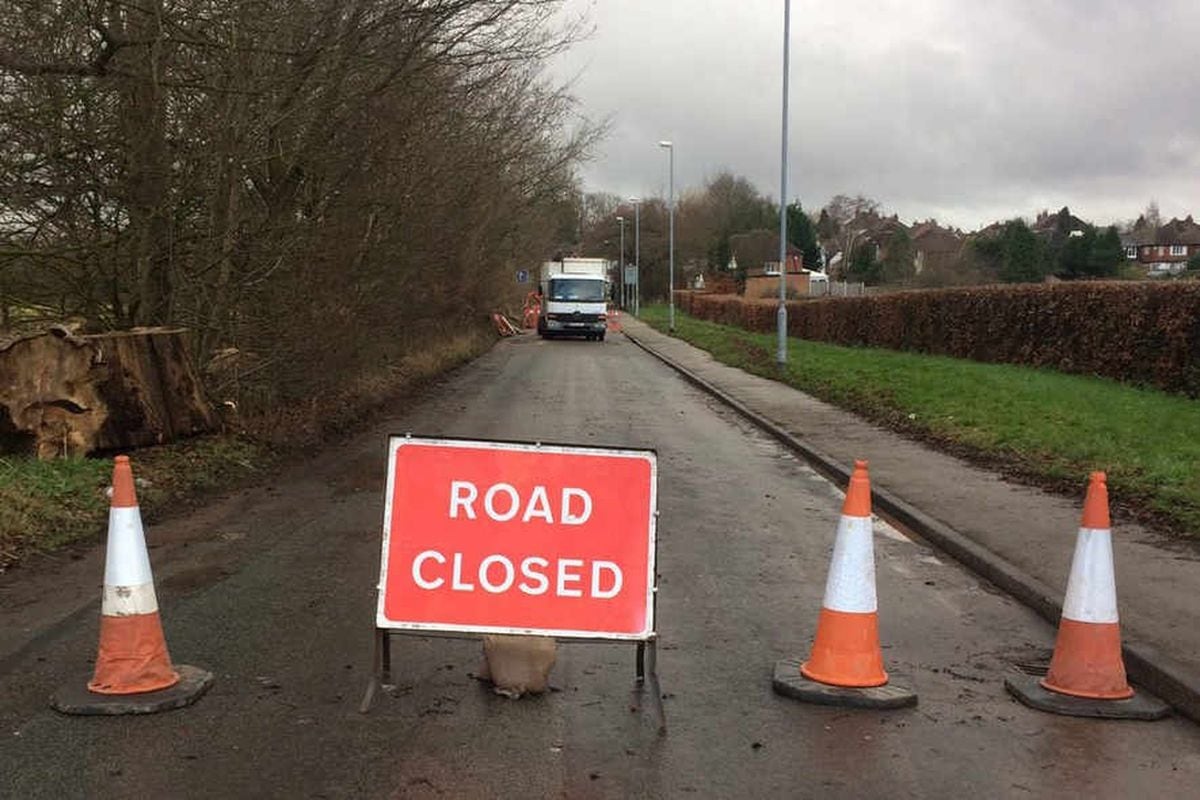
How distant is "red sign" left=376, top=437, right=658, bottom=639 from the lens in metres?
4.51

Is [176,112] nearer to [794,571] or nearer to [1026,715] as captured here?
[794,571]

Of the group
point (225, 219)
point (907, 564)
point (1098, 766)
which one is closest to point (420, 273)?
point (225, 219)

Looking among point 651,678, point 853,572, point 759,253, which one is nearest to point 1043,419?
point 853,572

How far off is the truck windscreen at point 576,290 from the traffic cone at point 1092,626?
130ft

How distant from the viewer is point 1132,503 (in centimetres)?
851

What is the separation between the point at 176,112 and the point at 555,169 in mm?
23106

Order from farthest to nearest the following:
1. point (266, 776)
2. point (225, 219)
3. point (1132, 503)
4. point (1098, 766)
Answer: point (225, 219) < point (1132, 503) < point (1098, 766) < point (266, 776)

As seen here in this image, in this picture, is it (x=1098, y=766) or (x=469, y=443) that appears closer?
(x=1098, y=766)

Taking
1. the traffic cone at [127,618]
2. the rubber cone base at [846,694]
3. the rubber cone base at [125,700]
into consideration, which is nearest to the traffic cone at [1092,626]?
the rubber cone base at [846,694]

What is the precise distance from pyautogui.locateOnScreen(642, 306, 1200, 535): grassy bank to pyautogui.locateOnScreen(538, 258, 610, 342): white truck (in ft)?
71.3

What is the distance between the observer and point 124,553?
4504 millimetres

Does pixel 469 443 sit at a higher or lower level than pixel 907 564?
higher

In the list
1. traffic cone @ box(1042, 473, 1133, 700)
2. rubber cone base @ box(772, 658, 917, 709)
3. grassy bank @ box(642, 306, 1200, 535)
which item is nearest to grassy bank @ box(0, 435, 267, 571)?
rubber cone base @ box(772, 658, 917, 709)

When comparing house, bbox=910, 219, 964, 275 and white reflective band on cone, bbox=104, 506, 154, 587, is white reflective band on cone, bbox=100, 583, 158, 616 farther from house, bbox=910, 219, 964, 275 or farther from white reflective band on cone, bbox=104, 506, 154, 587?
house, bbox=910, 219, 964, 275
